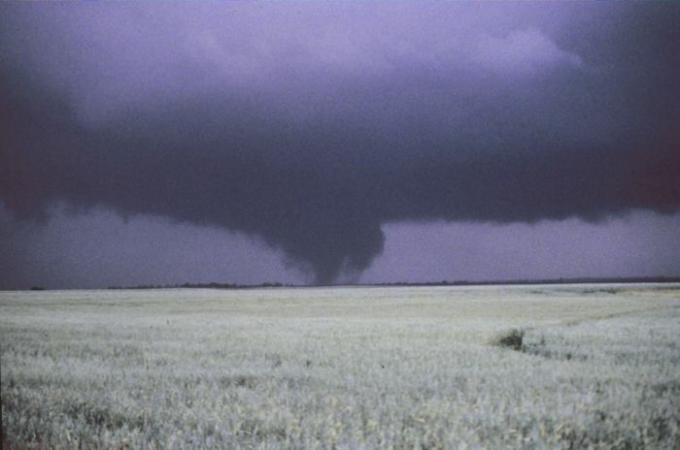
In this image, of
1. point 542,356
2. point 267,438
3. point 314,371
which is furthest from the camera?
point 542,356

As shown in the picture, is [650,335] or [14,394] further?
[650,335]

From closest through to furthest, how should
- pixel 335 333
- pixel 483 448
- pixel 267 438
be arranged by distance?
1. pixel 483 448
2. pixel 267 438
3. pixel 335 333

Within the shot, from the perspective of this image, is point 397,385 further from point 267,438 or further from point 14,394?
point 14,394

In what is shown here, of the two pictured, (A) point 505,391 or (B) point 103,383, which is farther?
(B) point 103,383

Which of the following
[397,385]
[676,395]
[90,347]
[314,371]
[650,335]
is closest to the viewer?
[676,395]

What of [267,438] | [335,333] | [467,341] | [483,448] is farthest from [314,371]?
[335,333]

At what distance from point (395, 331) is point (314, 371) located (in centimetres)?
1166

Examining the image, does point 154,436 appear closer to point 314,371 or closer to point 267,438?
point 267,438

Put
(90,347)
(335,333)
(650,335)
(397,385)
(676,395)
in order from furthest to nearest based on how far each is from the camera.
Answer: (335,333) → (650,335) → (90,347) → (397,385) → (676,395)

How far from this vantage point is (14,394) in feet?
33.2

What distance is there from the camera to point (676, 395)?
995 centimetres

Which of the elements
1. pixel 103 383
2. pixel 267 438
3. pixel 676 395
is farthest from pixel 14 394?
pixel 676 395

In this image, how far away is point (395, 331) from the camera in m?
24.2

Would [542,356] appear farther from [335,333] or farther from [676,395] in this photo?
[335,333]
